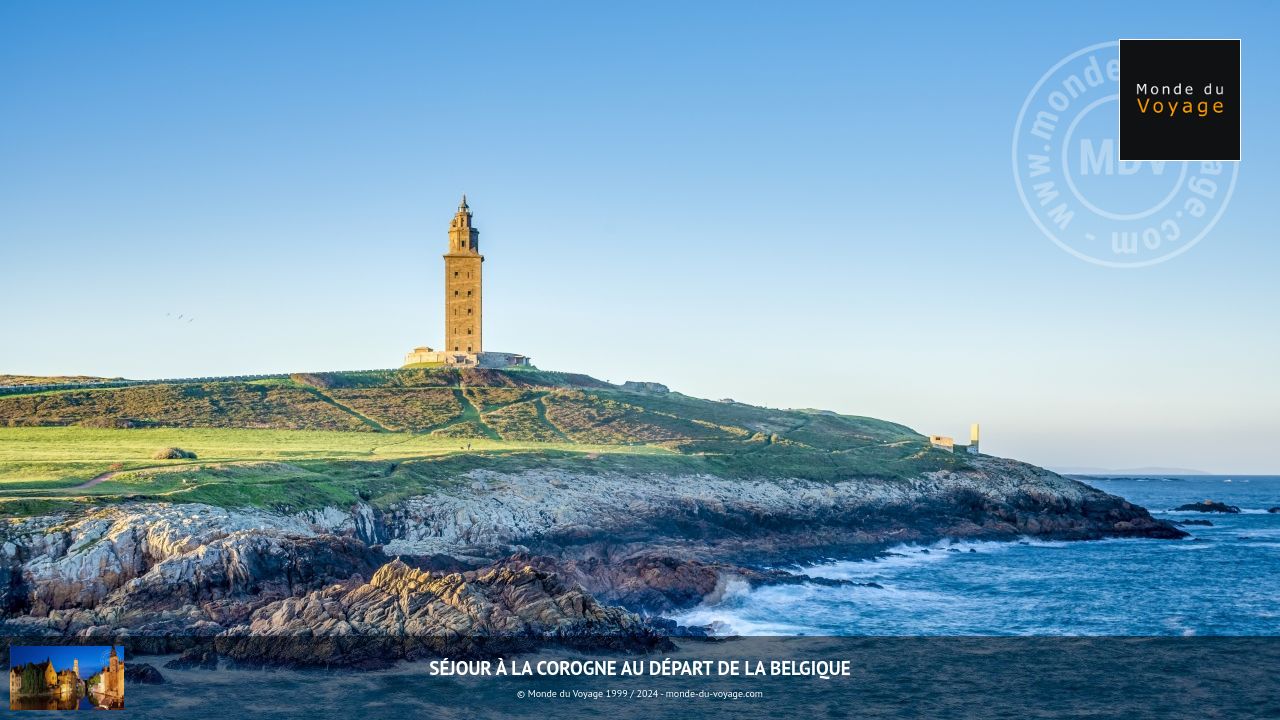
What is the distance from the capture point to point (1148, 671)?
98.0 ft

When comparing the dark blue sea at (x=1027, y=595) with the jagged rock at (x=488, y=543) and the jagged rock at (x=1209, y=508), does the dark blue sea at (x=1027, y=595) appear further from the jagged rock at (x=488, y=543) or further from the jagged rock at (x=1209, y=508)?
the jagged rock at (x=1209, y=508)

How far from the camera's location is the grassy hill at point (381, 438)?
146ft

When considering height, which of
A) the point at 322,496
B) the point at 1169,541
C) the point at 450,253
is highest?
the point at 450,253

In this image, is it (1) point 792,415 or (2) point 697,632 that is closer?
(2) point 697,632

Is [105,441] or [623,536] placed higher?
[105,441]

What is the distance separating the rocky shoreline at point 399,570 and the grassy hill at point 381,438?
9.77 feet

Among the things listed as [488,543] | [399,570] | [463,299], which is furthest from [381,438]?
[399,570]

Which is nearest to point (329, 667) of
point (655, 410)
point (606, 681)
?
point (606, 681)

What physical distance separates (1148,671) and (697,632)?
1383 centimetres

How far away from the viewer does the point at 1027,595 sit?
4431 centimetres

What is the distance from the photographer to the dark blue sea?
3681cm

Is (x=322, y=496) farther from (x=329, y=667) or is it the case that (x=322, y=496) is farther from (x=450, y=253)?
(x=450, y=253)

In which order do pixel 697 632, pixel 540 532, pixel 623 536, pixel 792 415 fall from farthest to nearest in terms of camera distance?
pixel 792 415 < pixel 623 536 < pixel 540 532 < pixel 697 632

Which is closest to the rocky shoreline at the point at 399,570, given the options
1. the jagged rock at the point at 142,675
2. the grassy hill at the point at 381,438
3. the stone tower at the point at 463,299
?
the jagged rock at the point at 142,675
